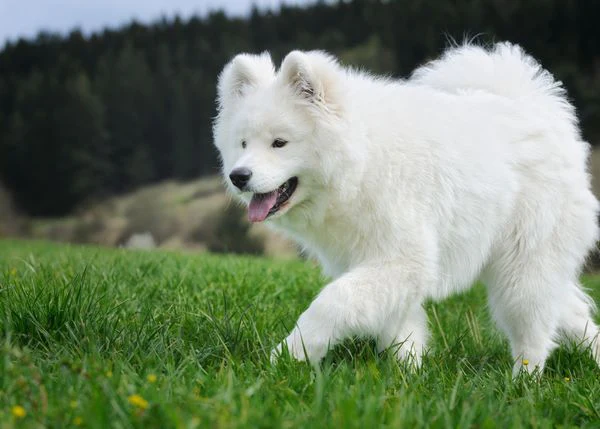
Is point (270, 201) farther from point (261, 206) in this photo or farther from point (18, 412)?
point (18, 412)

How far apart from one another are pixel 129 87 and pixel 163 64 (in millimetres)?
1043

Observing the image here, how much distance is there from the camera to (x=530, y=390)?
289 centimetres

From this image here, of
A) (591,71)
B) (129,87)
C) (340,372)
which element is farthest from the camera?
(129,87)

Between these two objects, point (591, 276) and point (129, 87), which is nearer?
point (591, 276)

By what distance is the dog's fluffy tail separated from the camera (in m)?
4.74

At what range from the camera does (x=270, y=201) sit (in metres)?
3.60

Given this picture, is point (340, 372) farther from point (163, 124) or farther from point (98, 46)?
point (98, 46)

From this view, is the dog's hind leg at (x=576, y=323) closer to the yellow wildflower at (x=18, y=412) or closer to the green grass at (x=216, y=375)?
the green grass at (x=216, y=375)

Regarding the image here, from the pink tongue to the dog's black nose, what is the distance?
206 millimetres

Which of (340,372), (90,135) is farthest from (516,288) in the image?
(90,135)

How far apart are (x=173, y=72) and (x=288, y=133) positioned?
13.7m

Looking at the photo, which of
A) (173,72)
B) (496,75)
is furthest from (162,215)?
(496,75)

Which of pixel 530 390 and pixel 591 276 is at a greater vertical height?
pixel 530 390

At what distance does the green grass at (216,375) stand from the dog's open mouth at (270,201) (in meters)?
0.56
